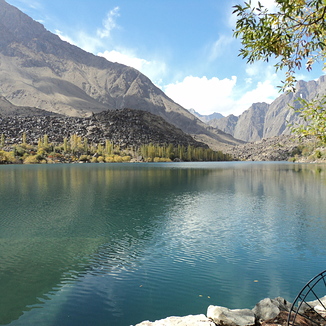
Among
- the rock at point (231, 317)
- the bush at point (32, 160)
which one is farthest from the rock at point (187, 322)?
the bush at point (32, 160)

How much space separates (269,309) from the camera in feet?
30.3

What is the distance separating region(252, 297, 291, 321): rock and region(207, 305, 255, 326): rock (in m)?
0.30

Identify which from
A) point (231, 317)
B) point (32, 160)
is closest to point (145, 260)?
point (231, 317)

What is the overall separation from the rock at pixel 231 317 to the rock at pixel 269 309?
11.8 inches

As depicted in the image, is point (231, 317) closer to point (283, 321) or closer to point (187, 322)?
point (187, 322)

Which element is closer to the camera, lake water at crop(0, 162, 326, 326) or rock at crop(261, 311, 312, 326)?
rock at crop(261, 311, 312, 326)

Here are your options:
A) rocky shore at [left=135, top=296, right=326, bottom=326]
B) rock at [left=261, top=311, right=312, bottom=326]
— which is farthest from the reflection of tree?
rock at [left=261, top=311, right=312, bottom=326]

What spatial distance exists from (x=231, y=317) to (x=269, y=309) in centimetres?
146

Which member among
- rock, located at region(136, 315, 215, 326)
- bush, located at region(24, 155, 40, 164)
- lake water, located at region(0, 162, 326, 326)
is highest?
bush, located at region(24, 155, 40, 164)

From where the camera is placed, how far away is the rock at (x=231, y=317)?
28.3 feet

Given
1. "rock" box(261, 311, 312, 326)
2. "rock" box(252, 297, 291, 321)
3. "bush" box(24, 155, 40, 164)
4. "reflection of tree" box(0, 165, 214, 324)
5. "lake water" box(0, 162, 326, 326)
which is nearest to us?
"rock" box(261, 311, 312, 326)

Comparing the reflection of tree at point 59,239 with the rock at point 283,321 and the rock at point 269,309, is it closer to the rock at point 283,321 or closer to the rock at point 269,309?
the rock at point 269,309

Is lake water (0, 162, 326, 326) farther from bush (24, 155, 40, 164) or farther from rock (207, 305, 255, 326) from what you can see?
bush (24, 155, 40, 164)

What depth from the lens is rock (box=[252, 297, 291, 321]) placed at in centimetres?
900
